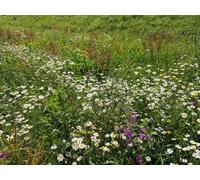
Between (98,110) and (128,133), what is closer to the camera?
(128,133)

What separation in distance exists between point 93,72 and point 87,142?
8.64 ft

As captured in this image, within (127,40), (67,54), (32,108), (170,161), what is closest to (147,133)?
(170,161)

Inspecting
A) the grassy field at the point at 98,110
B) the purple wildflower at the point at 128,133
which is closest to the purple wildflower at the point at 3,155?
the grassy field at the point at 98,110

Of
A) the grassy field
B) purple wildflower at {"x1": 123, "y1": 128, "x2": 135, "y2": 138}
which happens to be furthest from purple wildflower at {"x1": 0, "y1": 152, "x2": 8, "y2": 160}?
purple wildflower at {"x1": 123, "y1": 128, "x2": 135, "y2": 138}

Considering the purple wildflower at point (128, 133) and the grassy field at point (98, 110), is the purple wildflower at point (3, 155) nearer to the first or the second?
the grassy field at point (98, 110)

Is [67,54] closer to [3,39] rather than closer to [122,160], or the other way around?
[3,39]

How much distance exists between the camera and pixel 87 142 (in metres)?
4.34

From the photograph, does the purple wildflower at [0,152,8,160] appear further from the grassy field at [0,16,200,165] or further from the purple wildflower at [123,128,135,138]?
the purple wildflower at [123,128,135,138]

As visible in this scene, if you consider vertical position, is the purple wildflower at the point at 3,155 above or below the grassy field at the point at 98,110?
below

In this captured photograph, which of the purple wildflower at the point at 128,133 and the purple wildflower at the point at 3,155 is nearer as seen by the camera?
the purple wildflower at the point at 3,155

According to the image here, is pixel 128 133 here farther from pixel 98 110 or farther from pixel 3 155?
pixel 3 155

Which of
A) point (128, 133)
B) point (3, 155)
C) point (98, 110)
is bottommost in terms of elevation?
point (3, 155)

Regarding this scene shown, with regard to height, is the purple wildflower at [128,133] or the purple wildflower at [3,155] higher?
the purple wildflower at [128,133]

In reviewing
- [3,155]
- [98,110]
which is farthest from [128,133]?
[3,155]
